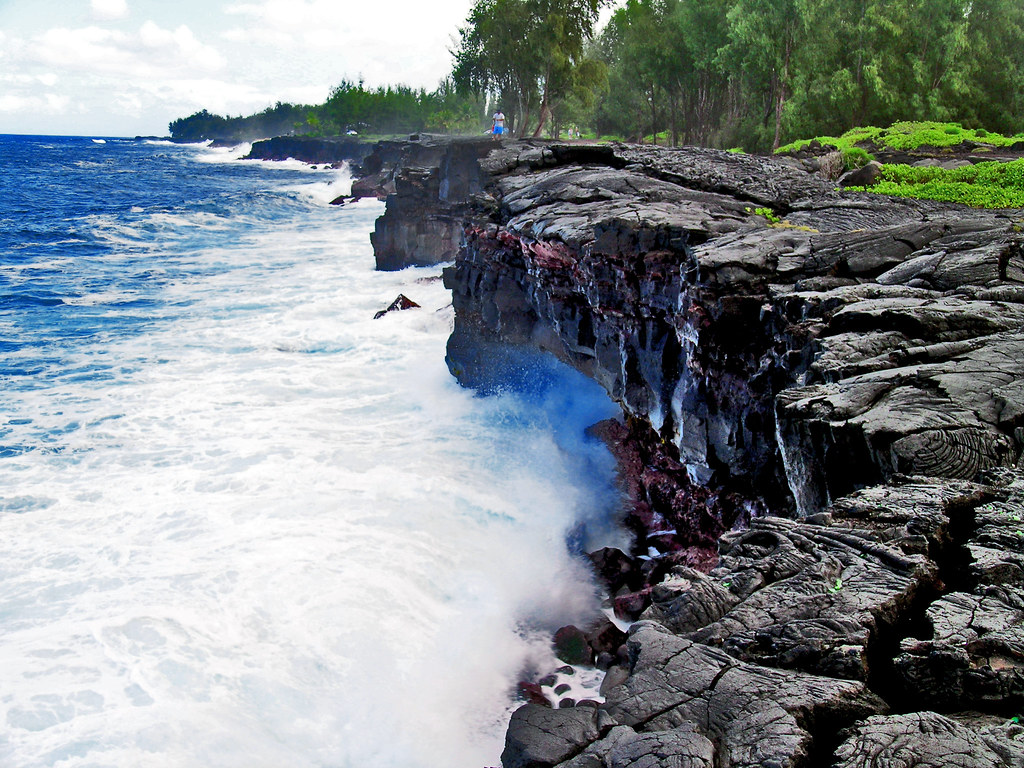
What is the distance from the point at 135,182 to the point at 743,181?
8511 cm

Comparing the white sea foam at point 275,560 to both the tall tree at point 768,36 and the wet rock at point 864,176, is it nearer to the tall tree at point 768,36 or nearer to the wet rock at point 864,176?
the wet rock at point 864,176

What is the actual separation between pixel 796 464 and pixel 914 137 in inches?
1000

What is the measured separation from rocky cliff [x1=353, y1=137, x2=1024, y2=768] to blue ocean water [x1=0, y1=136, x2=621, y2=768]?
2.34 metres

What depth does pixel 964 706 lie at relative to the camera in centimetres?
434

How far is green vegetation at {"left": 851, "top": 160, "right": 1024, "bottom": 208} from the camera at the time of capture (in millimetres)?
14969

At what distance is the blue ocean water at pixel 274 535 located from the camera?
9.74 m

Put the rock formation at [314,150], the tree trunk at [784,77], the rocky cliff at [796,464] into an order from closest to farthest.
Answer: the rocky cliff at [796,464] → the tree trunk at [784,77] → the rock formation at [314,150]

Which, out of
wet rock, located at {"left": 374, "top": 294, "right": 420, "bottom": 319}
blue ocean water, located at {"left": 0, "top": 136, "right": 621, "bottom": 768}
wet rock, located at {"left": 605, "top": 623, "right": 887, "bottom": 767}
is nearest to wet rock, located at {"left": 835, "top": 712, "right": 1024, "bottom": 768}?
wet rock, located at {"left": 605, "top": 623, "right": 887, "bottom": 767}

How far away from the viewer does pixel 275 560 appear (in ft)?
42.5

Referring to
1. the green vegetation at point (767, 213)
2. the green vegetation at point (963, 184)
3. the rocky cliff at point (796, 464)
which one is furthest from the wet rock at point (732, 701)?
the green vegetation at point (963, 184)

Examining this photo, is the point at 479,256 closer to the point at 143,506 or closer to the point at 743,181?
the point at 743,181

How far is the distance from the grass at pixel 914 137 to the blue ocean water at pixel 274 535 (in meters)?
17.5

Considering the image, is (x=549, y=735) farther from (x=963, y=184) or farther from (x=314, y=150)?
(x=314, y=150)

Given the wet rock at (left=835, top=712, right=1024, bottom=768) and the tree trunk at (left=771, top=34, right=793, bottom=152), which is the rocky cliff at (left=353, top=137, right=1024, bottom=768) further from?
the tree trunk at (left=771, top=34, right=793, bottom=152)
